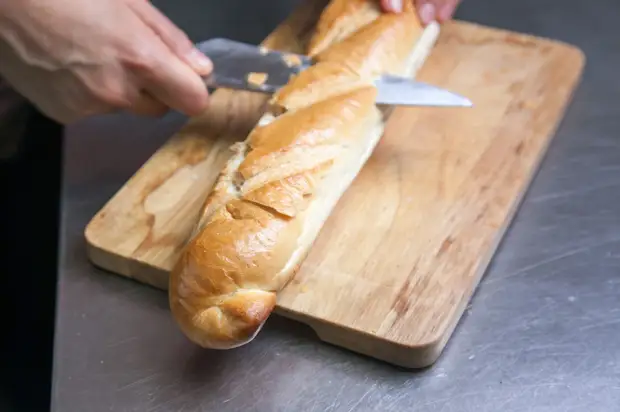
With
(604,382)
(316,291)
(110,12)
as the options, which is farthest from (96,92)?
(604,382)

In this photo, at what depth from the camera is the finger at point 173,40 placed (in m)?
0.97

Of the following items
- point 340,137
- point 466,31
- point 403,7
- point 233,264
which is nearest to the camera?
point 233,264

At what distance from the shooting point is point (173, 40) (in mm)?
971

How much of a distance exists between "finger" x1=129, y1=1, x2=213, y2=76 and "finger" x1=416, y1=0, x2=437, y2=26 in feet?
1.06

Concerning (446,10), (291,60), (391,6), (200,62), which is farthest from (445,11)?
(200,62)

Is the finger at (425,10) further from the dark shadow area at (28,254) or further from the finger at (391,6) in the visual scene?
the dark shadow area at (28,254)

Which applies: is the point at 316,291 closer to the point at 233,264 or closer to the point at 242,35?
the point at 233,264

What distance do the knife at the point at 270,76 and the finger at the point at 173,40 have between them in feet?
0.07

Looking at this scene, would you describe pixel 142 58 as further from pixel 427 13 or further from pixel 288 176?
pixel 427 13

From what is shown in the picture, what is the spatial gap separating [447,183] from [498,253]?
11 cm

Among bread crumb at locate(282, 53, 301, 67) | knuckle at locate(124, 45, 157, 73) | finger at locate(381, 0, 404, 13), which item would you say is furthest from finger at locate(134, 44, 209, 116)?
finger at locate(381, 0, 404, 13)

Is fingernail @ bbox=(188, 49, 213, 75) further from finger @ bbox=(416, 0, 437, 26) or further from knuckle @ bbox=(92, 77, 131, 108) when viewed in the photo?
finger @ bbox=(416, 0, 437, 26)

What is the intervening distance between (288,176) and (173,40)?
259 millimetres

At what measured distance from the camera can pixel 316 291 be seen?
0.83 m
